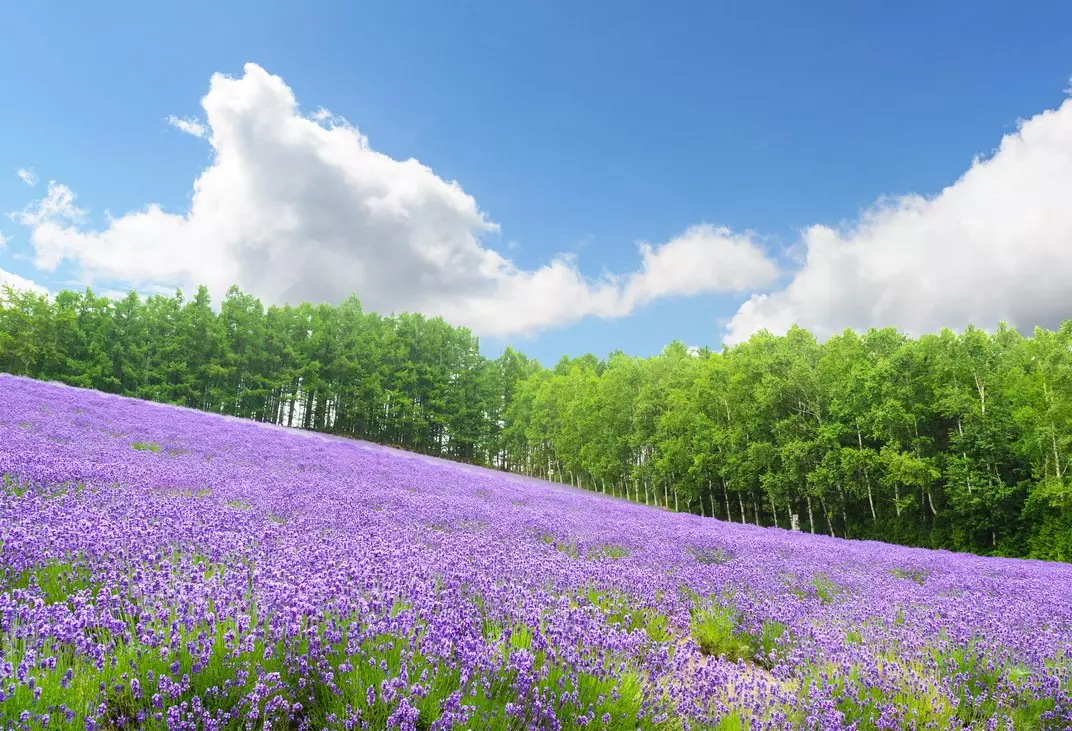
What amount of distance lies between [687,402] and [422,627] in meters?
32.3

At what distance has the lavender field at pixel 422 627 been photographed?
2.64 meters

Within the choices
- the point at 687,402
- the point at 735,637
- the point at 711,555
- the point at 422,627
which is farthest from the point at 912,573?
the point at 687,402

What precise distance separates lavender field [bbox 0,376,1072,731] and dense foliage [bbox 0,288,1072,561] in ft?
62.4

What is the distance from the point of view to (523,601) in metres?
4.17

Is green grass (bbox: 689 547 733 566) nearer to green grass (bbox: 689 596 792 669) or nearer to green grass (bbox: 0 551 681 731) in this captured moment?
green grass (bbox: 689 596 792 669)

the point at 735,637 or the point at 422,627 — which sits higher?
the point at 422,627

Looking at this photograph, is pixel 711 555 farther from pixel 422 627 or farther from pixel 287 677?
pixel 287 677

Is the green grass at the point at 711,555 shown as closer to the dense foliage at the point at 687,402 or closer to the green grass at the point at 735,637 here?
the green grass at the point at 735,637

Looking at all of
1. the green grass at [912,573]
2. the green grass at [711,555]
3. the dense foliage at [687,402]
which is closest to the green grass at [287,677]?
the green grass at [711,555]

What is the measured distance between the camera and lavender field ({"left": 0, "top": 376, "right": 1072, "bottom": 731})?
2.64 meters

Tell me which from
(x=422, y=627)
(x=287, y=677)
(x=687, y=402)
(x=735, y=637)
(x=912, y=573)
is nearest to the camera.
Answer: (x=287, y=677)

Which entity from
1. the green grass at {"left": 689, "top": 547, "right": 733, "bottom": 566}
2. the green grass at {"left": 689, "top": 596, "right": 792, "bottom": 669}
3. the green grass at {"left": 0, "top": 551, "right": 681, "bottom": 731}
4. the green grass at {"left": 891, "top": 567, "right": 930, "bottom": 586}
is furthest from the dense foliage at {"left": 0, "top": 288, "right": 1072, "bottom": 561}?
the green grass at {"left": 0, "top": 551, "right": 681, "bottom": 731}

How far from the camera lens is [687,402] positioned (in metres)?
34.2

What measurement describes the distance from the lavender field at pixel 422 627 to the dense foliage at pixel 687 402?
62.4 feet
